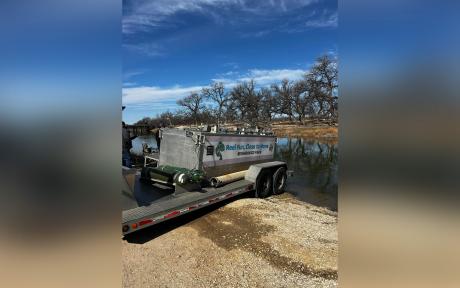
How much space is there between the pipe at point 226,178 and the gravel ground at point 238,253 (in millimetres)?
775

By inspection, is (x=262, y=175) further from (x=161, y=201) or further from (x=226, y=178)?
(x=161, y=201)

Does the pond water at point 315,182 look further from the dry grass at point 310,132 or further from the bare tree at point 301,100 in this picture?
the bare tree at point 301,100

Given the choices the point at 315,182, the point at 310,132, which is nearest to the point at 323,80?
the point at 310,132

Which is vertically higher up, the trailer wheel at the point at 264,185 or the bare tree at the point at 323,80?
the bare tree at the point at 323,80

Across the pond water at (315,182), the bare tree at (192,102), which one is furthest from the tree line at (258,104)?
the pond water at (315,182)

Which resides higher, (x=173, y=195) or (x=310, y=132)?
(x=310, y=132)

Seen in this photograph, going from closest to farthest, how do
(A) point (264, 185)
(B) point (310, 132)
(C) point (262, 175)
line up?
(C) point (262, 175) < (A) point (264, 185) < (B) point (310, 132)

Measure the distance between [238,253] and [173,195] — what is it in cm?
240

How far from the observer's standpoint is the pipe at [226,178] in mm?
9008

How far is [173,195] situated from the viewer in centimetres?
775

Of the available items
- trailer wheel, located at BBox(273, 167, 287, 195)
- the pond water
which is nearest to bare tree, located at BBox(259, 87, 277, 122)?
the pond water
